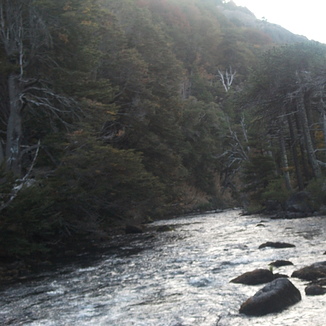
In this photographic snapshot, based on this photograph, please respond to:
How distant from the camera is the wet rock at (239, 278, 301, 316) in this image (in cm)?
654

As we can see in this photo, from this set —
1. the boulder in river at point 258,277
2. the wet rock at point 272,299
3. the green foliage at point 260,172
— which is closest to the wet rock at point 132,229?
the green foliage at point 260,172

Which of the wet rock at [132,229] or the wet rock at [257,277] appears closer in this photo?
the wet rock at [257,277]

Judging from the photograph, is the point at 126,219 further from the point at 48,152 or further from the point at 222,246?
the point at 222,246

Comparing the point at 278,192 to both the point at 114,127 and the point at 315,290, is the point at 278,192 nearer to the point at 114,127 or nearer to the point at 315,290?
the point at 114,127

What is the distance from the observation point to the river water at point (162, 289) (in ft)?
21.9

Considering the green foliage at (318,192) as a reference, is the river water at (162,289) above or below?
above

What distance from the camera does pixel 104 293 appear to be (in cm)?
888

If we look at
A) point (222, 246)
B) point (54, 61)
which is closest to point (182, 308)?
point (222, 246)

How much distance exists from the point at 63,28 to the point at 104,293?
1389 cm

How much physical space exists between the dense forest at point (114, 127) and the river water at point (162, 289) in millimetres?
3288

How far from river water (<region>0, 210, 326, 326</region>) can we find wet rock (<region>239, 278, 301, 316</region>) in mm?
150

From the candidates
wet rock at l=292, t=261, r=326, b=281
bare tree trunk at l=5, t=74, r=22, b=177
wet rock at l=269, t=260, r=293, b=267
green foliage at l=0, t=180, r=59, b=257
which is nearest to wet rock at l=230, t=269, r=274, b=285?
wet rock at l=292, t=261, r=326, b=281

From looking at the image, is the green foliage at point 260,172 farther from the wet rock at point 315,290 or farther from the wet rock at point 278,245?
the wet rock at point 315,290

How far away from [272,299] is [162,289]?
2.77 metres
